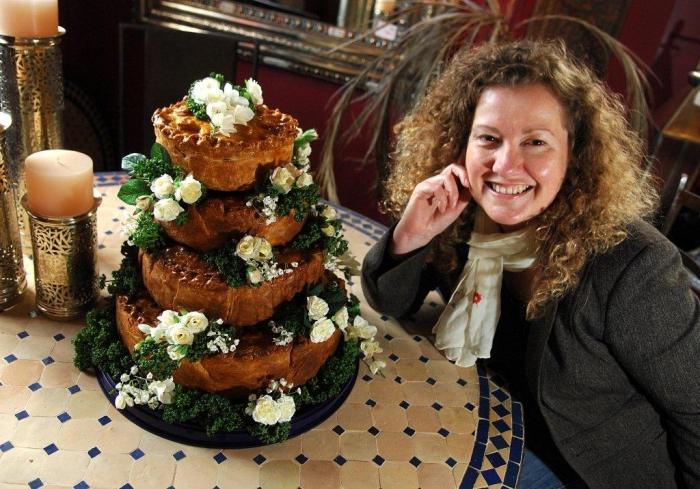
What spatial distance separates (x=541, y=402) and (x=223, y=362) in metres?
0.89

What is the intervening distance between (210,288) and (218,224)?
0.15 meters

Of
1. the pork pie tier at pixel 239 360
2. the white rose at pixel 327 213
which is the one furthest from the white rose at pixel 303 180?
the pork pie tier at pixel 239 360

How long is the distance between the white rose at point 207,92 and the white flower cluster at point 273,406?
27.2 inches

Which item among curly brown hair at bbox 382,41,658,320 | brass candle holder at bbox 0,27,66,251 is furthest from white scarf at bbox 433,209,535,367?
brass candle holder at bbox 0,27,66,251

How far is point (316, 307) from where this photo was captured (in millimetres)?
1486

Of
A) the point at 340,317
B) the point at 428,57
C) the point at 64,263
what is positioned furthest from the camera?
the point at 428,57

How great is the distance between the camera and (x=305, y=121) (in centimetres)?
357

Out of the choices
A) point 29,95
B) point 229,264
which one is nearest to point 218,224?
point 229,264

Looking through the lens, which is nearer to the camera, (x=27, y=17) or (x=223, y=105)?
(x=223, y=105)

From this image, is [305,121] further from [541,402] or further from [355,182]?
[541,402]

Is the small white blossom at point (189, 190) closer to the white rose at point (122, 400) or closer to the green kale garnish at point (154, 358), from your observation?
the green kale garnish at point (154, 358)

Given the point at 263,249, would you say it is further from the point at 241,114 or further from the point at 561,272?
the point at 561,272

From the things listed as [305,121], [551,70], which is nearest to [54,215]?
[551,70]

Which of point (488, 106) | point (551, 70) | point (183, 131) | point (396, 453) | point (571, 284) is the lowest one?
point (396, 453)
